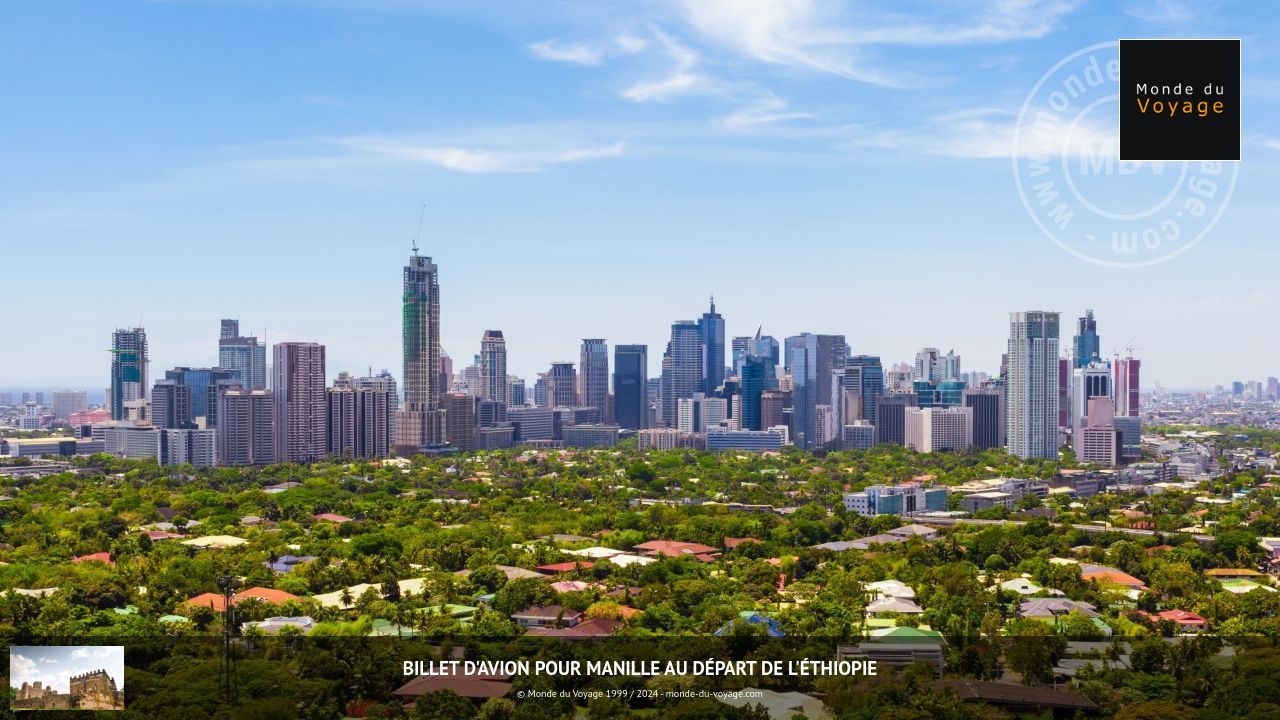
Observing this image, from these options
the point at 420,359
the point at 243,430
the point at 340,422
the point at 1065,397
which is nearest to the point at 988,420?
the point at 1065,397

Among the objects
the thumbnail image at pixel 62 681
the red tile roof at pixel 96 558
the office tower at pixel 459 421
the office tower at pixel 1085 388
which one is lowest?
the red tile roof at pixel 96 558

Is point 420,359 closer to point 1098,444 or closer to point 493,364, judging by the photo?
point 493,364

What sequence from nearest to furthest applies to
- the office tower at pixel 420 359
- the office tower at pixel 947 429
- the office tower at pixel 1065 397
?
the office tower at pixel 420 359, the office tower at pixel 947 429, the office tower at pixel 1065 397

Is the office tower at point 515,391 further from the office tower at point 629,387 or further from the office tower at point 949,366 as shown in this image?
the office tower at point 949,366

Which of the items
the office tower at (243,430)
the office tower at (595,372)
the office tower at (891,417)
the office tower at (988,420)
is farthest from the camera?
the office tower at (595,372)

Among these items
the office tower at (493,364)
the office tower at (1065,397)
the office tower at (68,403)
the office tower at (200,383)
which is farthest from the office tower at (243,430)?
the office tower at (68,403)
